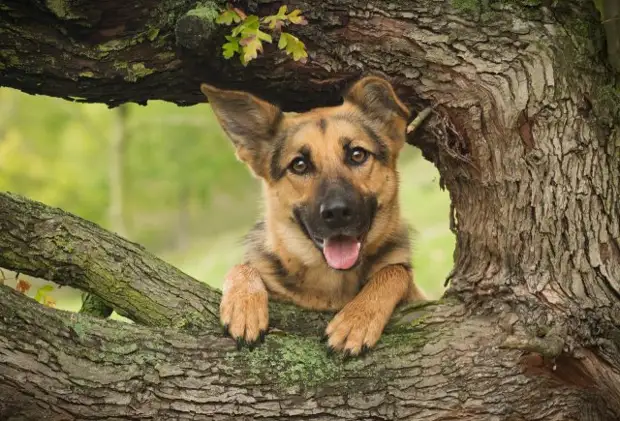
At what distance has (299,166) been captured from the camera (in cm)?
539

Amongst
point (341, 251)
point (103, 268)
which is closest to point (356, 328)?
point (341, 251)

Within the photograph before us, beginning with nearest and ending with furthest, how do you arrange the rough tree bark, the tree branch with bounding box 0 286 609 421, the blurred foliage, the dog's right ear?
the tree branch with bounding box 0 286 609 421 → the rough tree bark → the dog's right ear → the blurred foliage

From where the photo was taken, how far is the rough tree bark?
4133 mm

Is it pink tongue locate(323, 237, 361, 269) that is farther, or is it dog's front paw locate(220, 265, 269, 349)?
pink tongue locate(323, 237, 361, 269)

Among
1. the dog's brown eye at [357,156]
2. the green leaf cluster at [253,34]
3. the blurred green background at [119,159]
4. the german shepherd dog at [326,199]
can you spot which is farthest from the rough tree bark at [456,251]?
the blurred green background at [119,159]

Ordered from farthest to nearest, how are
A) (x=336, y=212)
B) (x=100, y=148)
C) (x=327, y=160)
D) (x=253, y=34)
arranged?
(x=100, y=148) < (x=327, y=160) < (x=336, y=212) < (x=253, y=34)

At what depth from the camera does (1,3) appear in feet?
15.1

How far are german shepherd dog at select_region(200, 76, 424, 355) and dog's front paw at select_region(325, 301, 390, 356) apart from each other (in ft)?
0.32

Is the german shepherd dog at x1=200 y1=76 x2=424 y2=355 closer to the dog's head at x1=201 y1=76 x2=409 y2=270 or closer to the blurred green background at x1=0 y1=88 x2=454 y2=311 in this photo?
the dog's head at x1=201 y1=76 x2=409 y2=270

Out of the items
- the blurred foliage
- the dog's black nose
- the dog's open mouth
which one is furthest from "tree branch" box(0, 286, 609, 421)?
the blurred foliage

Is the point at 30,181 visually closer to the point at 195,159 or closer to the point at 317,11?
the point at 195,159

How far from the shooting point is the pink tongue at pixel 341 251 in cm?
495

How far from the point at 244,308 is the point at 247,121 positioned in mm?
1491

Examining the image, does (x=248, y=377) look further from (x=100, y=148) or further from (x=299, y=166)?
(x=100, y=148)
